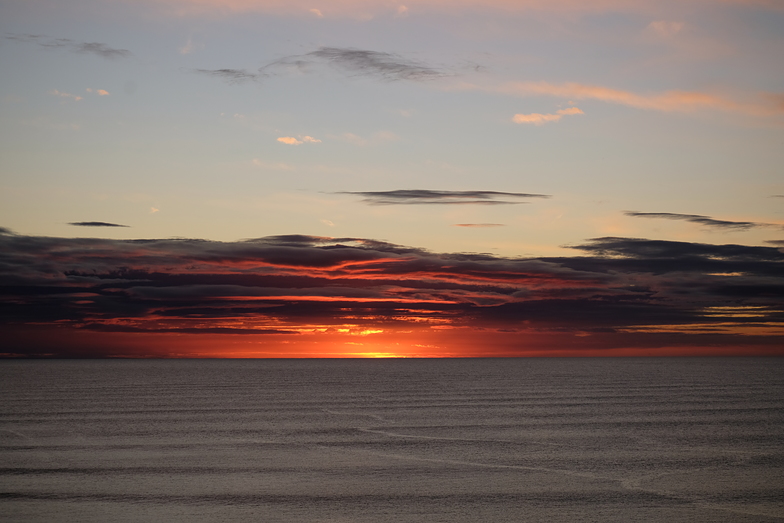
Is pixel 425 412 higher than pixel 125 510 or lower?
lower

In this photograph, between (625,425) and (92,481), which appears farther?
(625,425)

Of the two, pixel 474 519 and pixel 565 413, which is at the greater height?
pixel 474 519

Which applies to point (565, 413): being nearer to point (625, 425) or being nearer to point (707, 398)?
point (625, 425)

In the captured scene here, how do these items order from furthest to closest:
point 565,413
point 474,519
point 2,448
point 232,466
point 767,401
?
point 767,401
point 565,413
point 2,448
point 232,466
point 474,519

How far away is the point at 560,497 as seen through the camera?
25.2 m

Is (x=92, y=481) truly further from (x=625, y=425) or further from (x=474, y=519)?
(x=625, y=425)

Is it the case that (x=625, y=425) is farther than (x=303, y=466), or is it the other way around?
(x=625, y=425)

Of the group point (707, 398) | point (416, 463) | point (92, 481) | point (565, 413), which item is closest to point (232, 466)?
point (92, 481)

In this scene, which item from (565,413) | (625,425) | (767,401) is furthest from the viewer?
(767,401)

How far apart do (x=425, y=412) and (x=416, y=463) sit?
98.2 ft

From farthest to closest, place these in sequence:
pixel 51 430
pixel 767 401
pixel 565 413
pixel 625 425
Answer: pixel 767 401 < pixel 565 413 < pixel 625 425 < pixel 51 430

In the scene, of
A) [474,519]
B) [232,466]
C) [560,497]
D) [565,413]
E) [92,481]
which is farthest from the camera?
[565,413]

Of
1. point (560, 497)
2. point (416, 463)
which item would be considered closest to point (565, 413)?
point (416, 463)

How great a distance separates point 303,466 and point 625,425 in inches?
1107
